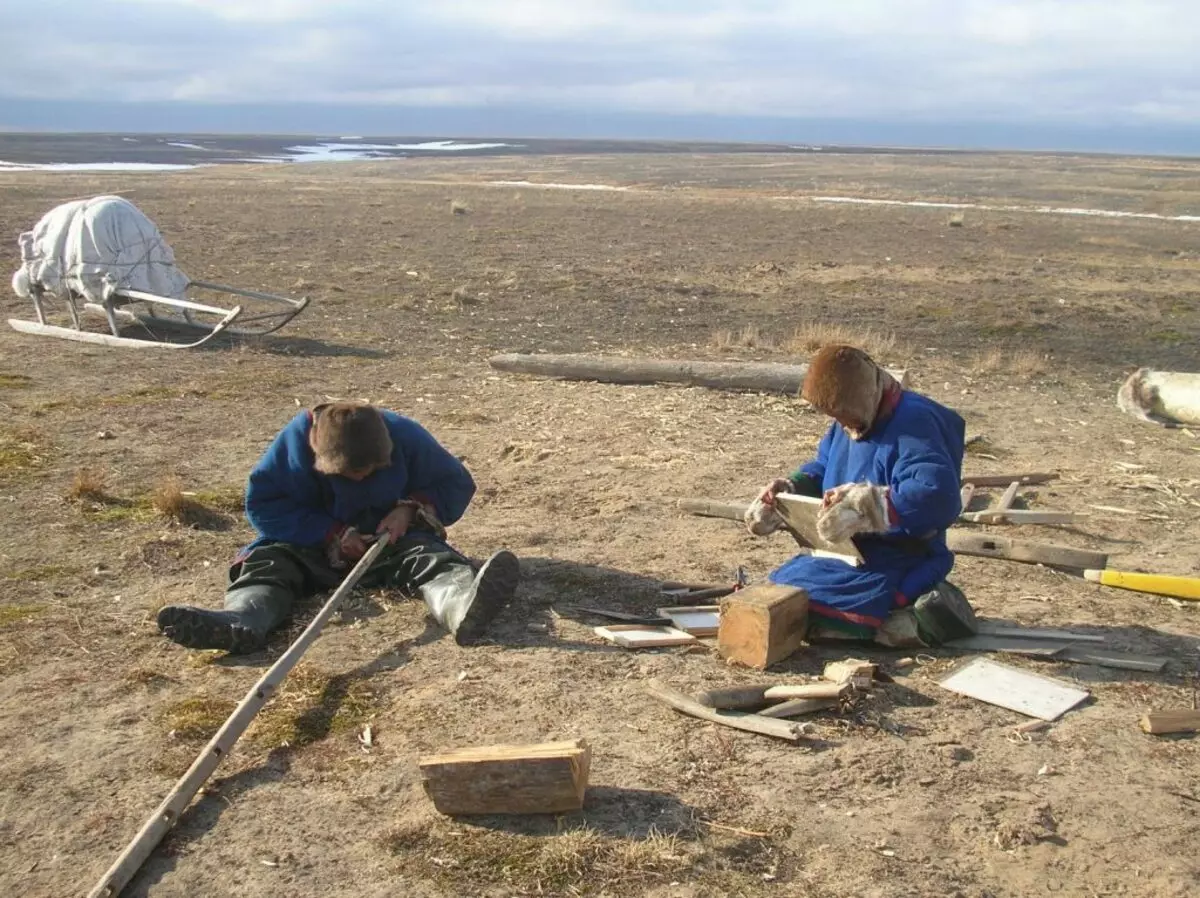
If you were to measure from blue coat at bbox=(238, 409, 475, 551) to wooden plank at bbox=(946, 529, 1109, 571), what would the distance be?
104 inches

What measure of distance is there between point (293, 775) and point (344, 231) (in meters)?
22.5

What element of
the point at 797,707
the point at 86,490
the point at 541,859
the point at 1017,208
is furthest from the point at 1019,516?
the point at 1017,208

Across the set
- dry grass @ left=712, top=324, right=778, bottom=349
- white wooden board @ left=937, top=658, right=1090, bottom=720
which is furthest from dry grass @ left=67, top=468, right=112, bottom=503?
dry grass @ left=712, top=324, right=778, bottom=349

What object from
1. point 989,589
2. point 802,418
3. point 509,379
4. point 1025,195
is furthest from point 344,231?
point 1025,195

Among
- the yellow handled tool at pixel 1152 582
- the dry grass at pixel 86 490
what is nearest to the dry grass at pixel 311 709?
the dry grass at pixel 86 490

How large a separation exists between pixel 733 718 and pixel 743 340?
8.79m

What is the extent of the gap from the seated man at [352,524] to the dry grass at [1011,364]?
287 inches

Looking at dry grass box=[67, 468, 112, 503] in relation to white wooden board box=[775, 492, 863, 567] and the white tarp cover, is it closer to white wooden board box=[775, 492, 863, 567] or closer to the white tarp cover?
white wooden board box=[775, 492, 863, 567]

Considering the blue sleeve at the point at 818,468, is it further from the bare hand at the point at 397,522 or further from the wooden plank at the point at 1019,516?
the wooden plank at the point at 1019,516

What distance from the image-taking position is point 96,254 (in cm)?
1279

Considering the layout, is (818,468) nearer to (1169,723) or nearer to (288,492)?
(1169,723)

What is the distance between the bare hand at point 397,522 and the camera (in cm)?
574

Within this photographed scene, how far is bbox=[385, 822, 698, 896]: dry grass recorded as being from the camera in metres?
3.50

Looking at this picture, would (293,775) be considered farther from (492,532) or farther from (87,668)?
(492,532)
